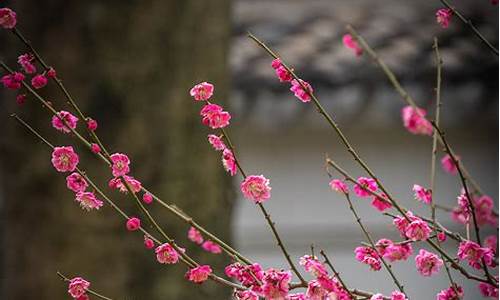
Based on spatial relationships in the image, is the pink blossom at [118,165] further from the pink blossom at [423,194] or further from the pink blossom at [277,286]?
the pink blossom at [423,194]

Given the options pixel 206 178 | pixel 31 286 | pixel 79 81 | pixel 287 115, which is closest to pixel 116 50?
pixel 79 81

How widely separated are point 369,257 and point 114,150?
1.06 m

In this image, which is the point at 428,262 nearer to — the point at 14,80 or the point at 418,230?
the point at 418,230

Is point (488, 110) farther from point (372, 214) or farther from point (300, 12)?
point (300, 12)

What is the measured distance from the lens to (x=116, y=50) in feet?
7.11

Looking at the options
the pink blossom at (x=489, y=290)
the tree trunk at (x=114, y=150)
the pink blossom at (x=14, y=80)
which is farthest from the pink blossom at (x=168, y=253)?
the tree trunk at (x=114, y=150)

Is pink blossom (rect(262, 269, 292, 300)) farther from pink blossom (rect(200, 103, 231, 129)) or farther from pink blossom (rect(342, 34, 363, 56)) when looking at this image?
pink blossom (rect(342, 34, 363, 56))

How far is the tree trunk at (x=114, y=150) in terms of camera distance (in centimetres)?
213

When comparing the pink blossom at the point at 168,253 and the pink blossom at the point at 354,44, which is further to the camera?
the pink blossom at the point at 354,44

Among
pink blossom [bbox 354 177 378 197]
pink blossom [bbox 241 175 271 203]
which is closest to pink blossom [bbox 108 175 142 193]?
pink blossom [bbox 241 175 271 203]

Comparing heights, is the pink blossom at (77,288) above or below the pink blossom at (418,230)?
below

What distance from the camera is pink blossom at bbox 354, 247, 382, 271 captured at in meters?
1.16

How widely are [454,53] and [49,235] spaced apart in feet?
5.74

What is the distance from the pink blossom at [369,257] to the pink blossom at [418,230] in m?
0.06
